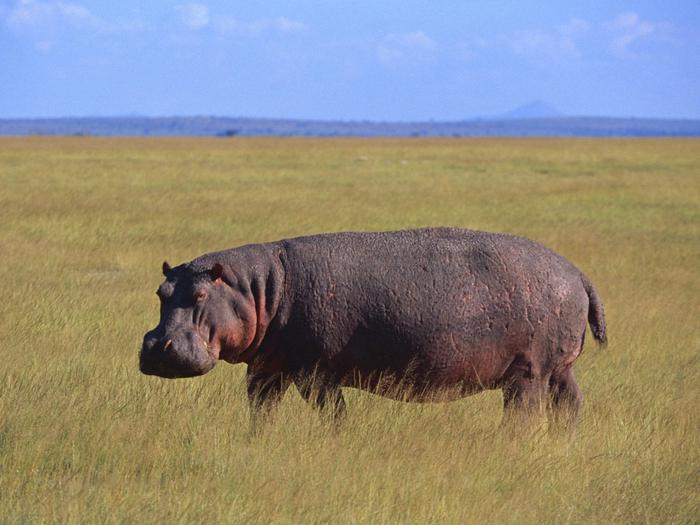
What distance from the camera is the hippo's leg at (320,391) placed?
6398mm

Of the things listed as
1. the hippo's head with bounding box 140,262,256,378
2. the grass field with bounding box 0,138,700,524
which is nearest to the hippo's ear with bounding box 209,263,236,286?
the hippo's head with bounding box 140,262,256,378

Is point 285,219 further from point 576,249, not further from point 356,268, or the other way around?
point 356,268

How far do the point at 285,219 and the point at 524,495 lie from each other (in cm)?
1515

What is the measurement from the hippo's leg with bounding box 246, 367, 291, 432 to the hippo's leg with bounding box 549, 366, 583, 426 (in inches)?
61.9

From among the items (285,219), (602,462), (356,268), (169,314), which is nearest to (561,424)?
(602,462)

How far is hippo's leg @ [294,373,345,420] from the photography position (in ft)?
21.0

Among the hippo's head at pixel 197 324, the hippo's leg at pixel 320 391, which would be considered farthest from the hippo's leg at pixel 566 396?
the hippo's head at pixel 197 324

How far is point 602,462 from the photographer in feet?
20.4

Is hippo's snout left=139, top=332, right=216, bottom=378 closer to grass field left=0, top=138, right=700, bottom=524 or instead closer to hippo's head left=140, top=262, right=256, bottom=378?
hippo's head left=140, top=262, right=256, bottom=378

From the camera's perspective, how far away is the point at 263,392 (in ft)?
21.9

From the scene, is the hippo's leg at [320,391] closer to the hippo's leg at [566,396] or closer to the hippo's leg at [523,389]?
the hippo's leg at [523,389]

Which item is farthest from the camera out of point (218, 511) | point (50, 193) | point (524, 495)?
point (50, 193)

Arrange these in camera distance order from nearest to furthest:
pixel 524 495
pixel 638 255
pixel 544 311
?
pixel 524 495
pixel 544 311
pixel 638 255

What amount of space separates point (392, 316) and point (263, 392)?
883mm
